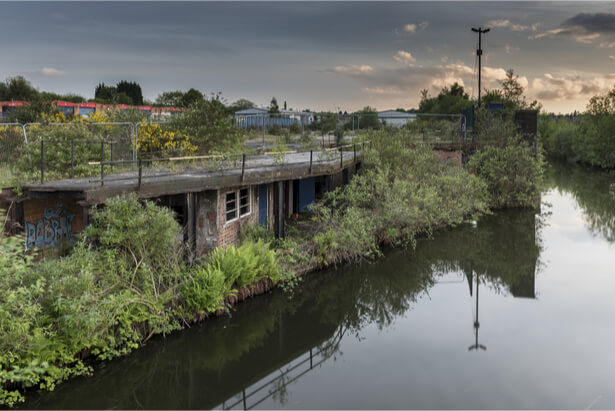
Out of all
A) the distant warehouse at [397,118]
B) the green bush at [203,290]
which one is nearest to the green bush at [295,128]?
the distant warehouse at [397,118]

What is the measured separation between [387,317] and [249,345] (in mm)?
4172

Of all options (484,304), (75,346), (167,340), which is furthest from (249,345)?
A: (484,304)

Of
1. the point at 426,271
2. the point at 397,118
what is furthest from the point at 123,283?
the point at 397,118

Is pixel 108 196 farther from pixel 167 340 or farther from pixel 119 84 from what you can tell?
pixel 119 84

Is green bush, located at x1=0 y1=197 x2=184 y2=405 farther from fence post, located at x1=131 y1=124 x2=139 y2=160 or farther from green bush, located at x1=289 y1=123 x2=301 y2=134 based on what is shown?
green bush, located at x1=289 y1=123 x2=301 y2=134

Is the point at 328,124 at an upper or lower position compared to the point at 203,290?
upper

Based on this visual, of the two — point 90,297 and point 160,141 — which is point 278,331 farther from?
point 160,141

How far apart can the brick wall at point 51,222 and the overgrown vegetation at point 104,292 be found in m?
0.91

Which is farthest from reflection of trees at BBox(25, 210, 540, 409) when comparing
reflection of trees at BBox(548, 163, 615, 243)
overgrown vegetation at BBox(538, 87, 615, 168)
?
overgrown vegetation at BBox(538, 87, 615, 168)

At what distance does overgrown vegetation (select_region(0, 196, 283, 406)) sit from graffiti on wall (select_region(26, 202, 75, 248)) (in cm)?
86

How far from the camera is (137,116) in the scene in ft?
73.3

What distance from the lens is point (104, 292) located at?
34.1ft

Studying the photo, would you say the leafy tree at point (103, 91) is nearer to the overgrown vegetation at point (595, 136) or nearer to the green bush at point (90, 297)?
the overgrown vegetation at point (595, 136)

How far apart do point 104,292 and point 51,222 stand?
332 cm
